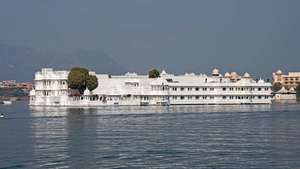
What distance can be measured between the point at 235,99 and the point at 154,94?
15885 millimetres

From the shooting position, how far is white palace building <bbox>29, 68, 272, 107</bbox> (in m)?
116

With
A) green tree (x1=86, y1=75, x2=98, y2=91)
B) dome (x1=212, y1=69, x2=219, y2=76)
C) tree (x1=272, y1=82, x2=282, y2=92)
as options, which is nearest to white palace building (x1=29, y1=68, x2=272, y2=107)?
green tree (x1=86, y1=75, x2=98, y2=91)

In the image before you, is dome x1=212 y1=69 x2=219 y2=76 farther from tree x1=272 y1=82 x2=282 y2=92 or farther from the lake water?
the lake water

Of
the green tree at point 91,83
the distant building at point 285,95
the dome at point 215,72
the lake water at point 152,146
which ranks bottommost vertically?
the lake water at point 152,146

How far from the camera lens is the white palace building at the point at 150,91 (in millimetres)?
116000

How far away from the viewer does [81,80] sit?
11388 centimetres

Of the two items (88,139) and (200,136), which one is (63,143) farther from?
(200,136)

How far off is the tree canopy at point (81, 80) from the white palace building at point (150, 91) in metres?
1.45

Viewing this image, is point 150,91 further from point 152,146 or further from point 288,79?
point 288,79

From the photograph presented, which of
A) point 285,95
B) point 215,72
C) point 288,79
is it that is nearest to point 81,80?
point 215,72

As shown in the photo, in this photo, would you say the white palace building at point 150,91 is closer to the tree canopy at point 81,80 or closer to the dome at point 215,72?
the tree canopy at point 81,80

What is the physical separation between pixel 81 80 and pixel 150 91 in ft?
38.0

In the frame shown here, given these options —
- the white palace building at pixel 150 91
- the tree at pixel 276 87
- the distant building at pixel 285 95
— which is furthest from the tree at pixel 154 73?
the tree at pixel 276 87

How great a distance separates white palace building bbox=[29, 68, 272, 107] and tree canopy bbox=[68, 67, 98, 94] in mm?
1446
